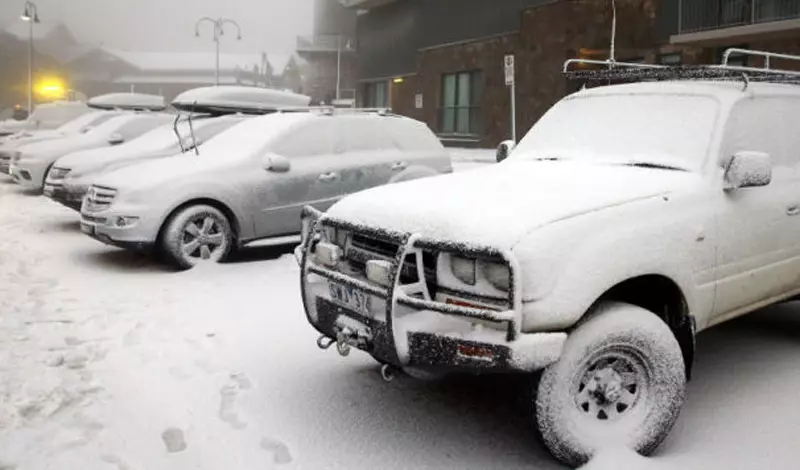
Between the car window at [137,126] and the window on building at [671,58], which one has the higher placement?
the window on building at [671,58]

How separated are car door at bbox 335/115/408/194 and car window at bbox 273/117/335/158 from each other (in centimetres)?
13

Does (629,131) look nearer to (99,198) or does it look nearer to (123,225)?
(123,225)

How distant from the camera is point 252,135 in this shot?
28.9 feet

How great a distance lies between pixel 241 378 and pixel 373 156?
4.64 m

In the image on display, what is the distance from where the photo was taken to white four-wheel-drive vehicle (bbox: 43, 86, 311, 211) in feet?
34.5

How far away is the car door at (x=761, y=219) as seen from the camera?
4.21 meters

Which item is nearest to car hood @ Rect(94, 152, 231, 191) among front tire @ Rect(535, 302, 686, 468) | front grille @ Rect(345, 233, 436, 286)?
front grille @ Rect(345, 233, 436, 286)

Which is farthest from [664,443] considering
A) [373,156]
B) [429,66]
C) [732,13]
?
[429,66]

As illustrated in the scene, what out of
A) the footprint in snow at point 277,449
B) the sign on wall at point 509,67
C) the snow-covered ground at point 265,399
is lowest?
the footprint in snow at point 277,449

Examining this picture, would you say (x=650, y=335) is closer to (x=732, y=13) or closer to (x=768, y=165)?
(x=768, y=165)

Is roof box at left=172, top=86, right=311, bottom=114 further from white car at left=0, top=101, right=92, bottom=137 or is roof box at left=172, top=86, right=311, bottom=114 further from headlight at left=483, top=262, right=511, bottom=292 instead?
A: white car at left=0, top=101, right=92, bottom=137

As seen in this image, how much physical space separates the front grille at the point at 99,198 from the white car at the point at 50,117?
44.8 feet

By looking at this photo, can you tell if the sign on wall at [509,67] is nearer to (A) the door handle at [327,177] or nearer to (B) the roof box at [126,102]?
(A) the door handle at [327,177]

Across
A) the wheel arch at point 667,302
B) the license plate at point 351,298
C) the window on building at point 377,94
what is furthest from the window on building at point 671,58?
the license plate at point 351,298
